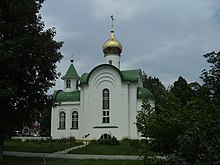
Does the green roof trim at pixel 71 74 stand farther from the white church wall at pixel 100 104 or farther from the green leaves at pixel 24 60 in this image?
the green leaves at pixel 24 60

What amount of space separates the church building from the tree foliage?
83.1 ft

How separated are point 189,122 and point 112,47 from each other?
111 ft

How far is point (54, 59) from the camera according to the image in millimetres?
17391

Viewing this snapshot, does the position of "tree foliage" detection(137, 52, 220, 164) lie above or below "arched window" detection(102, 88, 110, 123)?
below

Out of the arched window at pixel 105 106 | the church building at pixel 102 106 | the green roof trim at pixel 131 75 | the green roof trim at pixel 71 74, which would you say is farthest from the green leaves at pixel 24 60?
the green roof trim at pixel 71 74

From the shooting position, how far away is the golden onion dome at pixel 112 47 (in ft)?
144

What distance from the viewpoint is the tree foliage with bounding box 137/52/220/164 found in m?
9.49

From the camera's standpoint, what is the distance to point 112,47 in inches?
1720

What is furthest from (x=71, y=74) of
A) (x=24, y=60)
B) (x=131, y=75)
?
(x=24, y=60)

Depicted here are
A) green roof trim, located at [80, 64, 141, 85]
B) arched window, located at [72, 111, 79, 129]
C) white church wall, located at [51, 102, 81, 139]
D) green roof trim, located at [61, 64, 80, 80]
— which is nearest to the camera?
green roof trim, located at [80, 64, 141, 85]

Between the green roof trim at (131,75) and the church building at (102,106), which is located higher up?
the green roof trim at (131,75)

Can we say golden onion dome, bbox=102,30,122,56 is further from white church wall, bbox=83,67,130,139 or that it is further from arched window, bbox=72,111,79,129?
arched window, bbox=72,111,79,129

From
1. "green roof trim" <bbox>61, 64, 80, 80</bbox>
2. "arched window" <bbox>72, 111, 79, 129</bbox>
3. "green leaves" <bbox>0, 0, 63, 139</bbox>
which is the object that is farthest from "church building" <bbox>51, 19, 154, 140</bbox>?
"green leaves" <bbox>0, 0, 63, 139</bbox>

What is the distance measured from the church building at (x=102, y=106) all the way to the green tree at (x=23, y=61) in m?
20.3
